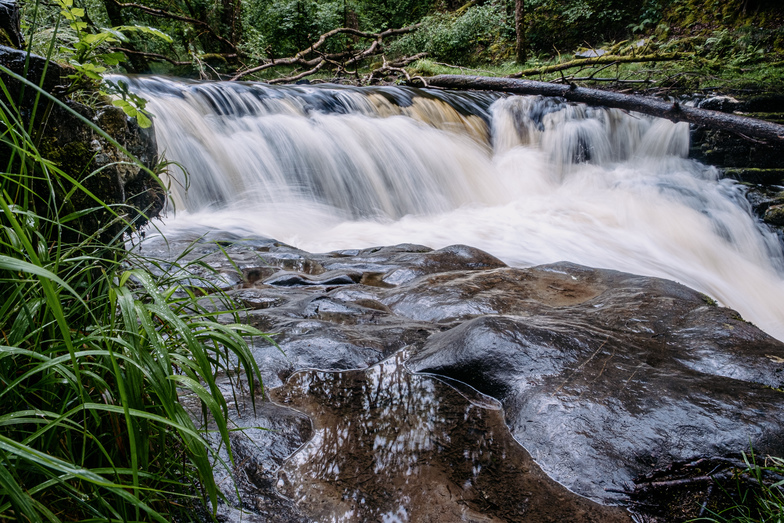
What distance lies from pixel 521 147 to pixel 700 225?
12.2 feet

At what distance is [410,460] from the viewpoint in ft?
5.54

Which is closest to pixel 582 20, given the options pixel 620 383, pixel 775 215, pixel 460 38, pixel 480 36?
pixel 480 36

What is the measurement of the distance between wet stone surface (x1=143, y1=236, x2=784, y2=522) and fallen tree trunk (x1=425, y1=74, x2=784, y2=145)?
581 cm

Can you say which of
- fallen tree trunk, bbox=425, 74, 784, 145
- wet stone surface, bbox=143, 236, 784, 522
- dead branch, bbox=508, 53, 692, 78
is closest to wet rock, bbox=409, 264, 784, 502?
wet stone surface, bbox=143, 236, 784, 522

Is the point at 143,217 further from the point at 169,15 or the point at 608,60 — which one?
the point at 608,60

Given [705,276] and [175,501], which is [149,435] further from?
[705,276]

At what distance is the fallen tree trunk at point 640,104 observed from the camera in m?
6.88

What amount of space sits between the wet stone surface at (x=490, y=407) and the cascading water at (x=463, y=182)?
2941 mm

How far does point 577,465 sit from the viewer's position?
1644 mm

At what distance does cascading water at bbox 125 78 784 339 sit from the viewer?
6035 mm

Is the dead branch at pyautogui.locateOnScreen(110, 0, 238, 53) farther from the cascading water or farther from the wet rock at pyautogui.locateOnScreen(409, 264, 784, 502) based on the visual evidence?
the wet rock at pyautogui.locateOnScreen(409, 264, 784, 502)

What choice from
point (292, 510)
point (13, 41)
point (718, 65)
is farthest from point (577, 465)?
point (718, 65)

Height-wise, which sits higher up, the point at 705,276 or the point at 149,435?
the point at 149,435

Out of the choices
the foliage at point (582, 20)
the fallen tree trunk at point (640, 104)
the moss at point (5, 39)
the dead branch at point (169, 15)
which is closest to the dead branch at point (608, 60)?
the fallen tree trunk at point (640, 104)
